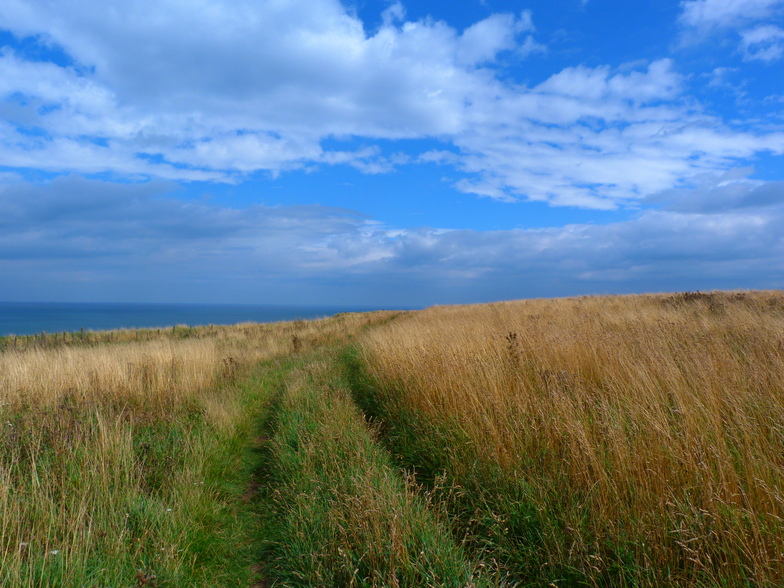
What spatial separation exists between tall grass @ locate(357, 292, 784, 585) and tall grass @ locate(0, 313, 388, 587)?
7.34ft

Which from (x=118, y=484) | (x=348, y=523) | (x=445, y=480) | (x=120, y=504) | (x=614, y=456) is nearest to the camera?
(x=348, y=523)

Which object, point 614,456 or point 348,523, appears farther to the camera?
point 614,456

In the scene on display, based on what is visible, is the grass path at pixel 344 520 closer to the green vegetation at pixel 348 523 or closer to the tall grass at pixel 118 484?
the green vegetation at pixel 348 523

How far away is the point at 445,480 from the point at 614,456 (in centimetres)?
153

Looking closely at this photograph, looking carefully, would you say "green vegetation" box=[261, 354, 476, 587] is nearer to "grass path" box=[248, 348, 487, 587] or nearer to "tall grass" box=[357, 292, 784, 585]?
"grass path" box=[248, 348, 487, 587]

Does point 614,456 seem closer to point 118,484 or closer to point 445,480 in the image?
point 445,480

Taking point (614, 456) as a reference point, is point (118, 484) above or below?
below

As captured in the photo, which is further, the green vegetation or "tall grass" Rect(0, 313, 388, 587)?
"tall grass" Rect(0, 313, 388, 587)

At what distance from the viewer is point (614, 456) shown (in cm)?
330

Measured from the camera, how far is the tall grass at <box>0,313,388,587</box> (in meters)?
2.99

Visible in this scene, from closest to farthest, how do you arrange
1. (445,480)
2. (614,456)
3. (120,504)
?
(614,456) → (120,504) → (445,480)

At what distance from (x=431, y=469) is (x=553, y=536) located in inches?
70.8

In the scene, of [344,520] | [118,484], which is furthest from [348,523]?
[118,484]

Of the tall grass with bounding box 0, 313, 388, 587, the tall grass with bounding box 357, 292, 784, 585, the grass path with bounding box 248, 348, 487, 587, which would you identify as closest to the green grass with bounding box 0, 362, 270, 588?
the tall grass with bounding box 0, 313, 388, 587
